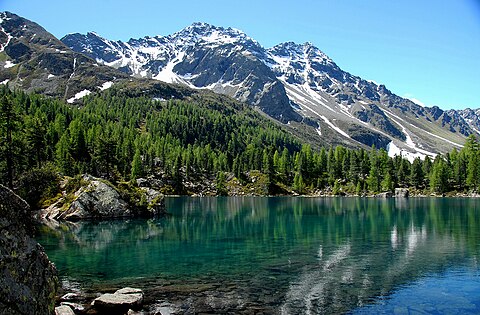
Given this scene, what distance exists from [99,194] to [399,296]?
68910mm

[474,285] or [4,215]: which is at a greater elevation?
[4,215]

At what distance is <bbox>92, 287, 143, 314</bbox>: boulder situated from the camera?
24516 mm

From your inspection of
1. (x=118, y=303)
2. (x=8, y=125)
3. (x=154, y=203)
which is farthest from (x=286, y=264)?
(x=8, y=125)

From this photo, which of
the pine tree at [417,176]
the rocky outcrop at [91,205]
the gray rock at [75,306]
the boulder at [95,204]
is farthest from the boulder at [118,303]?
the pine tree at [417,176]

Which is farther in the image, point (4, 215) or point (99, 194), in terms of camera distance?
point (99, 194)

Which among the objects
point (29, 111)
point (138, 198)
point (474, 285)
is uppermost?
point (29, 111)

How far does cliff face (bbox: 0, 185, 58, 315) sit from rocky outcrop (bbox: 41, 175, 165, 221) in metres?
69.1

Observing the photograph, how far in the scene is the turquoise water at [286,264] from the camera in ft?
91.8

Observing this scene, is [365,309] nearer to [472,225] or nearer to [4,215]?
[4,215]

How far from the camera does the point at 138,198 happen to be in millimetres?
92562

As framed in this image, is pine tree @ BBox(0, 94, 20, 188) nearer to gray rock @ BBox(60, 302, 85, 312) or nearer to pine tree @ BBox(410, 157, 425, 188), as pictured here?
gray rock @ BBox(60, 302, 85, 312)

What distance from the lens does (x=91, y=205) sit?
82000 mm

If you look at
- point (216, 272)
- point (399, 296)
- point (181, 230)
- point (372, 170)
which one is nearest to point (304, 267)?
point (216, 272)

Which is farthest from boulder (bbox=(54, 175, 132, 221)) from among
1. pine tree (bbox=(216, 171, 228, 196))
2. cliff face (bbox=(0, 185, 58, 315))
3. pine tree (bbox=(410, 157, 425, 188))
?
pine tree (bbox=(410, 157, 425, 188))
